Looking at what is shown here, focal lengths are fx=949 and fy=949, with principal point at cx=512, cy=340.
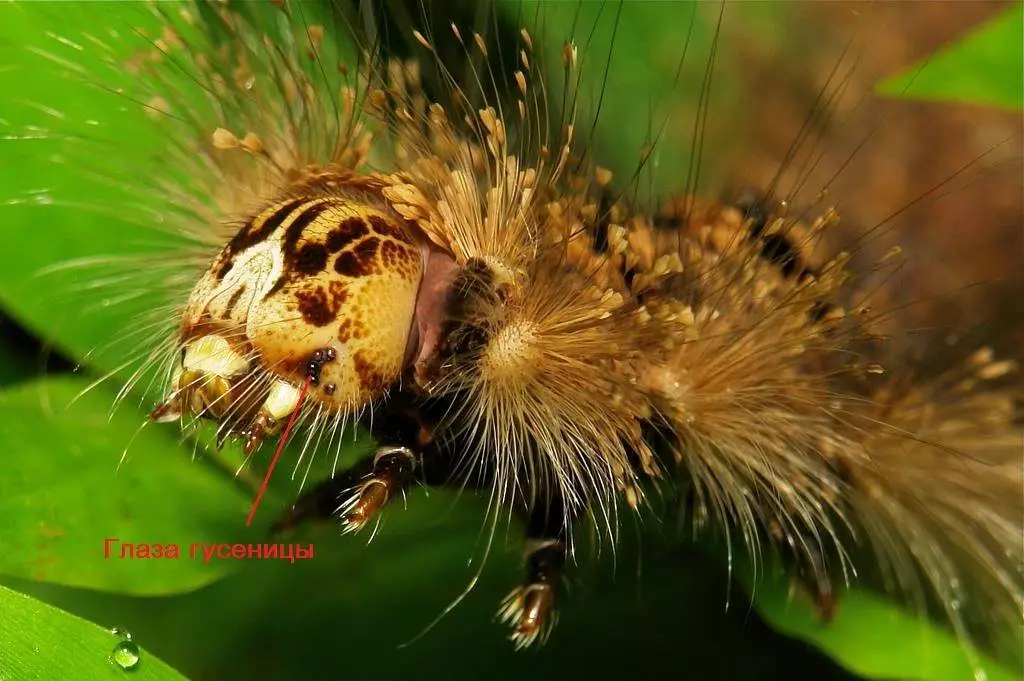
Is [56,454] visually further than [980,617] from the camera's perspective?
No

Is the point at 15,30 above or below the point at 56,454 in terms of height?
above

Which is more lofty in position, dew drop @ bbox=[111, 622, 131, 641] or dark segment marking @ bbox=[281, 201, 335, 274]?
dark segment marking @ bbox=[281, 201, 335, 274]

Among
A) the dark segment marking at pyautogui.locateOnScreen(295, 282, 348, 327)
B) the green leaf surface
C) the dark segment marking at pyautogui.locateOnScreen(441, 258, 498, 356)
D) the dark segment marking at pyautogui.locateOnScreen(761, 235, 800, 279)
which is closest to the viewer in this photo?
the dark segment marking at pyautogui.locateOnScreen(295, 282, 348, 327)

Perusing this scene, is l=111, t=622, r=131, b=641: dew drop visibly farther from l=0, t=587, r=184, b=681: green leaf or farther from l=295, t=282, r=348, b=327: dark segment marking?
l=295, t=282, r=348, b=327: dark segment marking

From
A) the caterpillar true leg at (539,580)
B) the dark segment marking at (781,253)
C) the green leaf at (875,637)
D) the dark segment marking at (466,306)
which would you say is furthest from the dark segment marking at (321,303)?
the green leaf at (875,637)

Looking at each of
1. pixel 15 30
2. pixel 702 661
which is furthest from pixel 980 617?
pixel 15 30

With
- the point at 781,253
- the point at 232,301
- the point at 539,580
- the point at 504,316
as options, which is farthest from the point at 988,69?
the point at 232,301

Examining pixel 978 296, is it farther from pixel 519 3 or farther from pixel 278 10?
pixel 278 10

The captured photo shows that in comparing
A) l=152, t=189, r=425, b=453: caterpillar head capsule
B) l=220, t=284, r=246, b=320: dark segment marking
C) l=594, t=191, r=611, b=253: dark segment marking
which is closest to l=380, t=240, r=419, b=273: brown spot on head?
→ l=152, t=189, r=425, b=453: caterpillar head capsule

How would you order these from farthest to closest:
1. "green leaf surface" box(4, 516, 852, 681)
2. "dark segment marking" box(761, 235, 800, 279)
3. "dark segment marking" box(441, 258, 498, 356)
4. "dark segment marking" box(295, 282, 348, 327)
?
"dark segment marking" box(761, 235, 800, 279) < "green leaf surface" box(4, 516, 852, 681) < "dark segment marking" box(441, 258, 498, 356) < "dark segment marking" box(295, 282, 348, 327)
